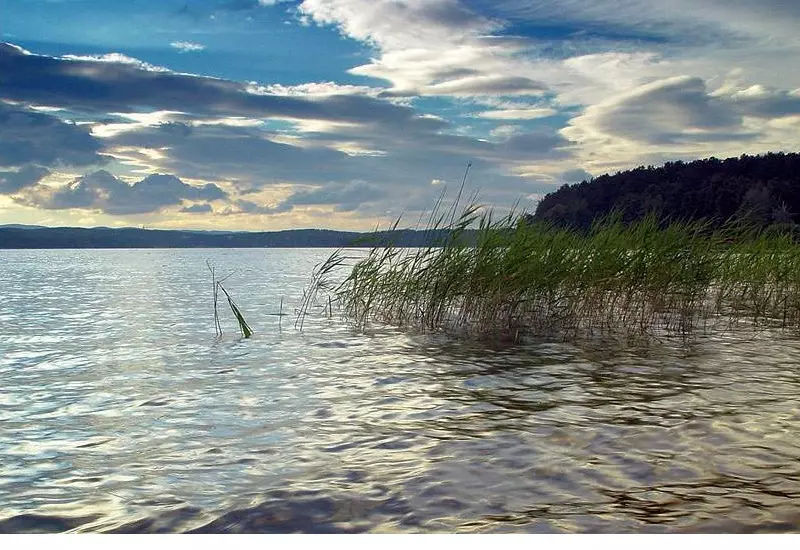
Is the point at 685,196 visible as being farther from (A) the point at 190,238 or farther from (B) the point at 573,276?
(A) the point at 190,238

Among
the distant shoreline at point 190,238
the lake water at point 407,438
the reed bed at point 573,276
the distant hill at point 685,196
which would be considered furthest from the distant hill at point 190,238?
the distant hill at point 685,196

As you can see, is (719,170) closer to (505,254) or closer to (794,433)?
(505,254)

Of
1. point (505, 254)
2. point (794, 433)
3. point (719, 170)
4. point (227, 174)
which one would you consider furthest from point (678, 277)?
point (227, 174)

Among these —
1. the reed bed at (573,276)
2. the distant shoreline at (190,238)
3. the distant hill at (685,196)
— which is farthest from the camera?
the distant hill at (685,196)

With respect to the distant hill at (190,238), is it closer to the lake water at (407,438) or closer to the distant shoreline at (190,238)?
the distant shoreline at (190,238)

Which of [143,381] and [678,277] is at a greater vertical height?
[678,277]

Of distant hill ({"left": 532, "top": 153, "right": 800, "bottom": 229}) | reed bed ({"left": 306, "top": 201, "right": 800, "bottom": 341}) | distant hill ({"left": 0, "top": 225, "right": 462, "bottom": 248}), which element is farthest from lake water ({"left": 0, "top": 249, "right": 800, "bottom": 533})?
distant hill ({"left": 532, "top": 153, "right": 800, "bottom": 229})
